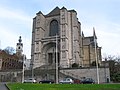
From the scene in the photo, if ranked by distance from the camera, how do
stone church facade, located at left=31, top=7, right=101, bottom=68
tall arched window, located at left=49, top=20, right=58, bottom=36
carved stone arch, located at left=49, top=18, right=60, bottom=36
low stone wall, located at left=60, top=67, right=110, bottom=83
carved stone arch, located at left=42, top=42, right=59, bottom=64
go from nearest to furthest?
low stone wall, located at left=60, top=67, right=110, bottom=83 → stone church facade, located at left=31, top=7, right=101, bottom=68 → carved stone arch, located at left=42, top=42, right=59, bottom=64 → carved stone arch, located at left=49, top=18, right=60, bottom=36 → tall arched window, located at left=49, top=20, right=58, bottom=36

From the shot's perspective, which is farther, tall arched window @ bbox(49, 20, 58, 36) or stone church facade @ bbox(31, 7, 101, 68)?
tall arched window @ bbox(49, 20, 58, 36)

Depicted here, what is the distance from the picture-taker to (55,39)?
69.2 metres

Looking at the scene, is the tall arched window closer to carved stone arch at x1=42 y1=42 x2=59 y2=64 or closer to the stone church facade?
the stone church facade

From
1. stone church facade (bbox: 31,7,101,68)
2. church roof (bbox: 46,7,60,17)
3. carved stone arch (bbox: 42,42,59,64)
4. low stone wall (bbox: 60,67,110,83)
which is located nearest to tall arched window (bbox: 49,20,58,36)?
stone church facade (bbox: 31,7,101,68)

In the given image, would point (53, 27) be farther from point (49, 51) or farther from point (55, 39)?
point (49, 51)

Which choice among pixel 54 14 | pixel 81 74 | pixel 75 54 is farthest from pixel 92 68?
pixel 54 14

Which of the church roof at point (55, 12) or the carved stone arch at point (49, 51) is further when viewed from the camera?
the church roof at point (55, 12)

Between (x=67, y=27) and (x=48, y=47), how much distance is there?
28.6 feet

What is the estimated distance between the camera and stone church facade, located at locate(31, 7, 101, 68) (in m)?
65.9

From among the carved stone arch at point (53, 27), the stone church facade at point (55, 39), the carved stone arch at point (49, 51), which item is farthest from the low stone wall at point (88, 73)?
the carved stone arch at point (53, 27)

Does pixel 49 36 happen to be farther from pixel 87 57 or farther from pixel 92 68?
pixel 92 68

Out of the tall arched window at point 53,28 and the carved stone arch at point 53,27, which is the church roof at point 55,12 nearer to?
the carved stone arch at point 53,27

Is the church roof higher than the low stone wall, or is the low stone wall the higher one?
the church roof

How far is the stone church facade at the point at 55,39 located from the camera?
65875 millimetres
